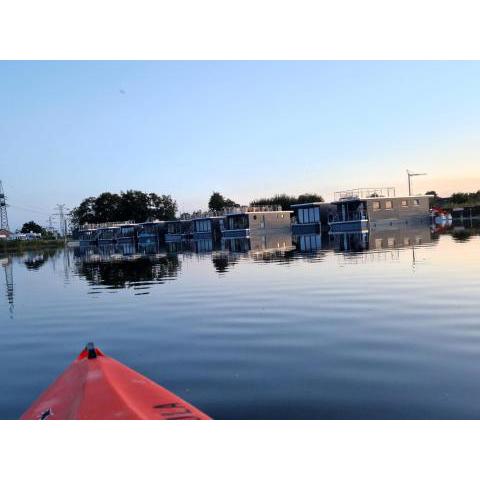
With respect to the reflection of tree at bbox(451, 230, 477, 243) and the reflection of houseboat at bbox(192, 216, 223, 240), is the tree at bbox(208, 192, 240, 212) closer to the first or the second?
the reflection of houseboat at bbox(192, 216, 223, 240)

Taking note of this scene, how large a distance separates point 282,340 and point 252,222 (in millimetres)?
50703

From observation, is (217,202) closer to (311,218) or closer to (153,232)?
(153,232)

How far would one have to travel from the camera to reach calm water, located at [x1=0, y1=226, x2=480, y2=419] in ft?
16.9

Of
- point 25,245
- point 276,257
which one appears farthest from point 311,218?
point 25,245

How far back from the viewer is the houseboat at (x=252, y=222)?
5794 centimetres

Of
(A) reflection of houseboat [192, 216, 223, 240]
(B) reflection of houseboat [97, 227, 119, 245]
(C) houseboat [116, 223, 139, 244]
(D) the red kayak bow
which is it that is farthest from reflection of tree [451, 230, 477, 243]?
(B) reflection of houseboat [97, 227, 119, 245]

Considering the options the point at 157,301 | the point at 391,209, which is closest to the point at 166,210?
the point at 391,209

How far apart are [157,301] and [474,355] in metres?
7.92

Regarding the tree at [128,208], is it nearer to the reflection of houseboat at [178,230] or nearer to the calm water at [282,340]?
the reflection of houseboat at [178,230]

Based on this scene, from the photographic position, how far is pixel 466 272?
13789mm

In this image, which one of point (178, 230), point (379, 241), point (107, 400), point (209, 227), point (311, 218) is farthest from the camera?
point (178, 230)

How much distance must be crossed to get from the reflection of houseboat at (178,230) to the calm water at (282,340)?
57.2 meters

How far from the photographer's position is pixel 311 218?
5872 centimetres
